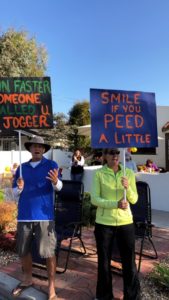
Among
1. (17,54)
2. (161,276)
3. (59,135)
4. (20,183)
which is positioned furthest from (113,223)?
(59,135)

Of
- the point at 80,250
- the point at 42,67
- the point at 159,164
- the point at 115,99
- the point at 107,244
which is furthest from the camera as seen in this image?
the point at 42,67

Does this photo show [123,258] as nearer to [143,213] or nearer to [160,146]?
[143,213]

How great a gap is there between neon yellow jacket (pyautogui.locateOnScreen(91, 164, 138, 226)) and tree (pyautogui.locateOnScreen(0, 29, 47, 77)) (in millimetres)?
20601

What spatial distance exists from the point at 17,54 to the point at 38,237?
861 inches

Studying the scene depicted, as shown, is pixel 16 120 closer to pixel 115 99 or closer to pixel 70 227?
pixel 115 99

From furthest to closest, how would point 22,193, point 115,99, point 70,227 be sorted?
point 70,227, point 115,99, point 22,193

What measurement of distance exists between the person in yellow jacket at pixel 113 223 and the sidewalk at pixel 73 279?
326mm

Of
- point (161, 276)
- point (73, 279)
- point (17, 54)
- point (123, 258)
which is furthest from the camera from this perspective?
point (17, 54)

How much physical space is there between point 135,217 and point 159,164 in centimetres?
1434

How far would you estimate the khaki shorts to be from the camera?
3.85 meters

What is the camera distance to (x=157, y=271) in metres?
4.13

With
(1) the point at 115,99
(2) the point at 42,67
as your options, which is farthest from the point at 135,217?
(2) the point at 42,67

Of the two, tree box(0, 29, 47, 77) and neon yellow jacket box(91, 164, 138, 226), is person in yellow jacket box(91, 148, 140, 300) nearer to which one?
neon yellow jacket box(91, 164, 138, 226)

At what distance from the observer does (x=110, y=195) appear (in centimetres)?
373
